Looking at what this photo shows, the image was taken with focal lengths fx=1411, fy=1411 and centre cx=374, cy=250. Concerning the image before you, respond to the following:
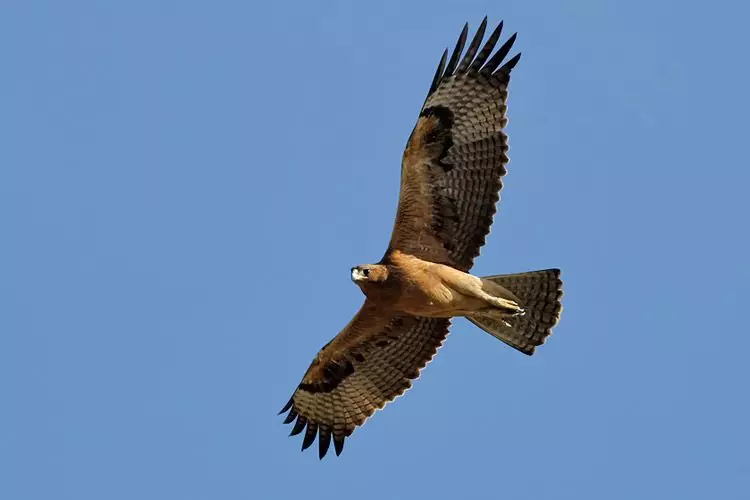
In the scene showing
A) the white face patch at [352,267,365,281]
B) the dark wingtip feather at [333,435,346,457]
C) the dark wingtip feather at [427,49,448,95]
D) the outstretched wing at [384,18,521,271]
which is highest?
the dark wingtip feather at [427,49,448,95]

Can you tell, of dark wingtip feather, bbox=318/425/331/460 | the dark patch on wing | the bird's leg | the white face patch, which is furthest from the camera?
dark wingtip feather, bbox=318/425/331/460

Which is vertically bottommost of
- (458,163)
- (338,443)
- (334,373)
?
(338,443)

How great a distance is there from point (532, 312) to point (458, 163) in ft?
5.69

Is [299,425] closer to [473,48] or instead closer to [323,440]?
[323,440]

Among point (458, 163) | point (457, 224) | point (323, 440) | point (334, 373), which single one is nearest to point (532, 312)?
point (457, 224)

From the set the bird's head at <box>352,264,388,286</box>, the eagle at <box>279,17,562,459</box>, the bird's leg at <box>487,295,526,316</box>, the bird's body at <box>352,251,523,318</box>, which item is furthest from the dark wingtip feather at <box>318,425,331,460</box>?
the bird's leg at <box>487,295,526,316</box>

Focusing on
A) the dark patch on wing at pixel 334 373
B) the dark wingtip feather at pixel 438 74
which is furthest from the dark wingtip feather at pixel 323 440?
the dark wingtip feather at pixel 438 74

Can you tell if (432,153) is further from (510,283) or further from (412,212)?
(510,283)

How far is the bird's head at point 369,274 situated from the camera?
43.9 ft

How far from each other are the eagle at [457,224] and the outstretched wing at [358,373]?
13 cm

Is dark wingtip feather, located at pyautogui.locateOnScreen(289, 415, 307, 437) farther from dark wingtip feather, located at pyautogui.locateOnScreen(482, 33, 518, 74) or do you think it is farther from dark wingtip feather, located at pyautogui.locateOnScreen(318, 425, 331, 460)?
dark wingtip feather, located at pyautogui.locateOnScreen(482, 33, 518, 74)

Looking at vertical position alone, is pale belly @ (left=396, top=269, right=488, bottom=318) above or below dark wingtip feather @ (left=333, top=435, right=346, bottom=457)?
above

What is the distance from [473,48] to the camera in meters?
14.0

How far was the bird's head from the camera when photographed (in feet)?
43.9
